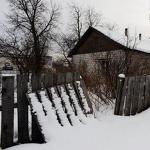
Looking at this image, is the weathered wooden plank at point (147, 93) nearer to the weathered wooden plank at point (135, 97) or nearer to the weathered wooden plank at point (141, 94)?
the weathered wooden plank at point (141, 94)

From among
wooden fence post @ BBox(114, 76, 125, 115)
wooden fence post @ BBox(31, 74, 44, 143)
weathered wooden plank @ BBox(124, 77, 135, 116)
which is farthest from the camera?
weathered wooden plank @ BBox(124, 77, 135, 116)

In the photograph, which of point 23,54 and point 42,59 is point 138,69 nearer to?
point 23,54

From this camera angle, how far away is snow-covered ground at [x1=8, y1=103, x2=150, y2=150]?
13.4 ft

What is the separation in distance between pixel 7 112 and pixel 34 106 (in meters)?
0.38

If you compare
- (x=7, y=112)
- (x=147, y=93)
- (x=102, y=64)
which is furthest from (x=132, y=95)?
(x=7, y=112)

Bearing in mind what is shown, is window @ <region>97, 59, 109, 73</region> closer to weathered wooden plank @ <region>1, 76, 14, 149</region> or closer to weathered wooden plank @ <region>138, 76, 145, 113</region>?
weathered wooden plank @ <region>138, 76, 145, 113</region>

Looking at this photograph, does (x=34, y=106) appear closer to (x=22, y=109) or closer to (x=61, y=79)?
(x=22, y=109)

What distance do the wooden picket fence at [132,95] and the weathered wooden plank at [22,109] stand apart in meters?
2.69

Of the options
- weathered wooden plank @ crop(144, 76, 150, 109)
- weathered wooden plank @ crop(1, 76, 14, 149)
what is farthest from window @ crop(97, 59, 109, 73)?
weathered wooden plank @ crop(1, 76, 14, 149)

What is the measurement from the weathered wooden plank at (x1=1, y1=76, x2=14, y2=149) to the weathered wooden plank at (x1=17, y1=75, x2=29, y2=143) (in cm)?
16

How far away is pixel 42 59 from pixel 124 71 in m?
18.3

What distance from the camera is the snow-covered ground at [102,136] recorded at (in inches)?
160

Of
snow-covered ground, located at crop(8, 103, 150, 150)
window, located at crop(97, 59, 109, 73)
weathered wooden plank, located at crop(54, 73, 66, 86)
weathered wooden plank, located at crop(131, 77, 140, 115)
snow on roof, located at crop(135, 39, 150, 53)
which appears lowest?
snow-covered ground, located at crop(8, 103, 150, 150)

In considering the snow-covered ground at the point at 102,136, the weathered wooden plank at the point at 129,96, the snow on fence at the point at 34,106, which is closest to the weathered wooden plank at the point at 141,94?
the weathered wooden plank at the point at 129,96
